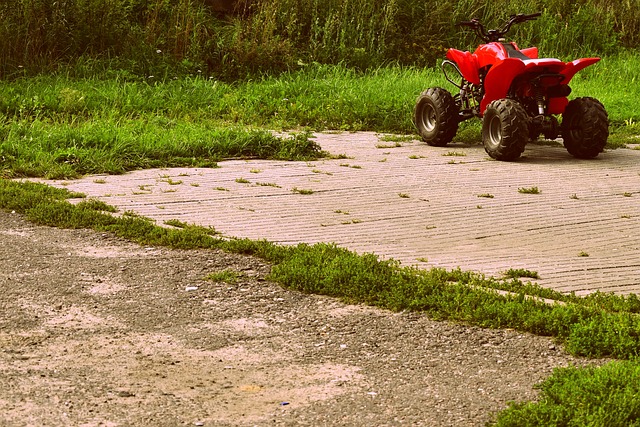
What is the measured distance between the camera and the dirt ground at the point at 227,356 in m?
4.09

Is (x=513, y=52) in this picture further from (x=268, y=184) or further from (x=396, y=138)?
(x=268, y=184)

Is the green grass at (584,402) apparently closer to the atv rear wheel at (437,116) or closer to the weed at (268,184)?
the weed at (268,184)

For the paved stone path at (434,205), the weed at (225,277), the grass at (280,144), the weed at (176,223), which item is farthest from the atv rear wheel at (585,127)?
the weed at (225,277)

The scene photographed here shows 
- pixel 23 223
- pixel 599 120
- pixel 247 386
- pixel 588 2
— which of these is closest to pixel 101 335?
pixel 247 386

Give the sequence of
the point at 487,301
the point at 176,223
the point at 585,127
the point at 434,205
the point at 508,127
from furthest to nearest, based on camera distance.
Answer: the point at 585,127 → the point at 508,127 → the point at 434,205 → the point at 176,223 → the point at 487,301

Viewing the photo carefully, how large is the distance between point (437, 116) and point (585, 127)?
1.62m

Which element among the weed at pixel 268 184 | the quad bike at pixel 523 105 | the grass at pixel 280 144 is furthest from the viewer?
the quad bike at pixel 523 105

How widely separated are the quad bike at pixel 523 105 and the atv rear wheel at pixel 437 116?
1 cm

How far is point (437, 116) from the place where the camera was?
11.7 metres

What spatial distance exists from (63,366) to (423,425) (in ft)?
5.08

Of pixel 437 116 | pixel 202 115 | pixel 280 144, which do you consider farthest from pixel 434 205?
pixel 202 115

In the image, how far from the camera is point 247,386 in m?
4.36

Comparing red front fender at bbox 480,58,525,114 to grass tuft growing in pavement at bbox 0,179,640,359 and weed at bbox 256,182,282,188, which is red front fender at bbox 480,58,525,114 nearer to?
weed at bbox 256,182,282,188

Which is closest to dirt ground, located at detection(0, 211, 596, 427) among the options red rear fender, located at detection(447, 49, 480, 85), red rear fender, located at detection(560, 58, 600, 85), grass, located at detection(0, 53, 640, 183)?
grass, located at detection(0, 53, 640, 183)
